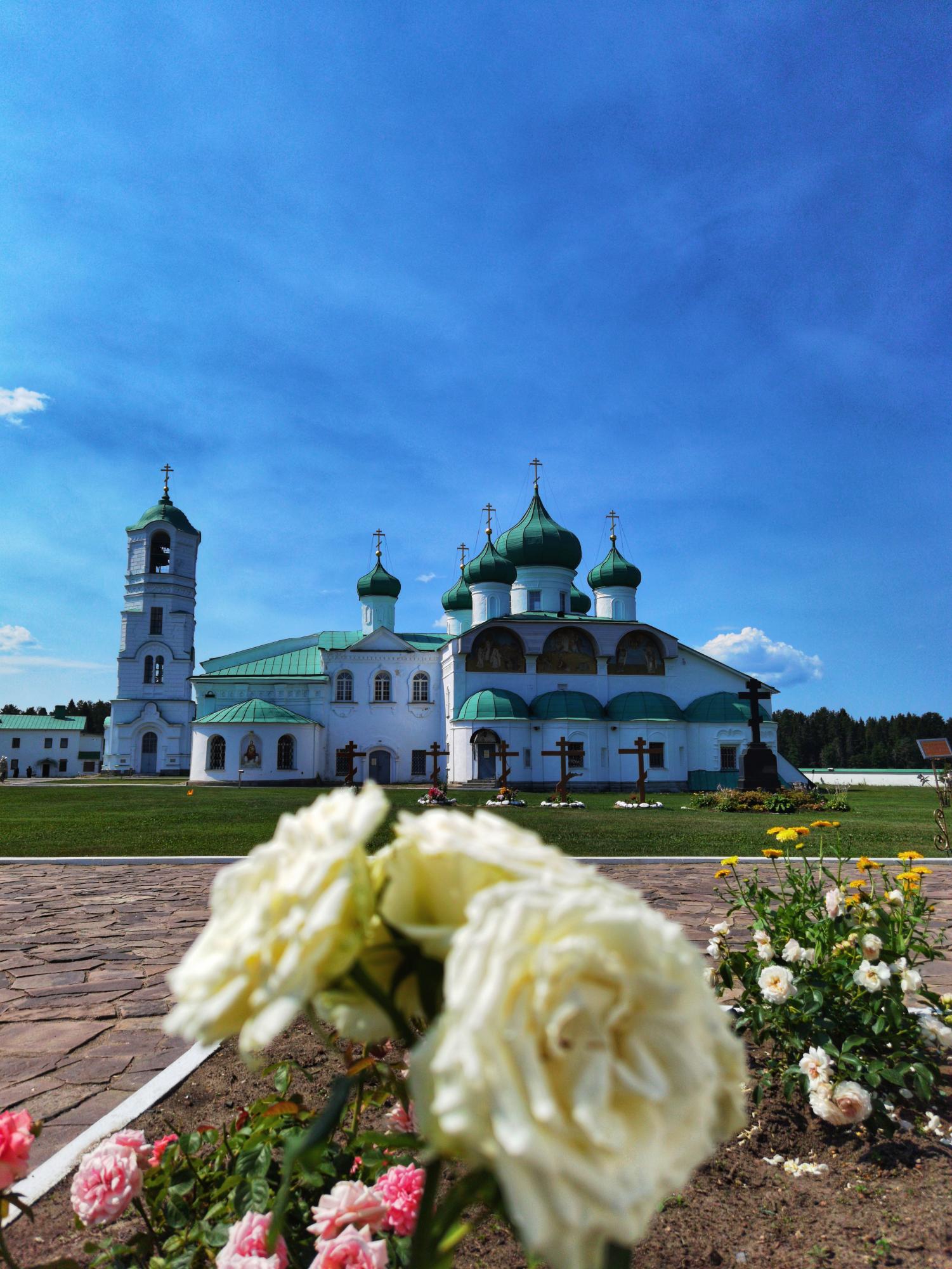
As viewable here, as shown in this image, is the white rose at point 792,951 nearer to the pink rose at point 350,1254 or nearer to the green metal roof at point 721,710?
the pink rose at point 350,1254

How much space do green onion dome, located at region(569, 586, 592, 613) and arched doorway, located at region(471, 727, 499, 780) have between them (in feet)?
41.3

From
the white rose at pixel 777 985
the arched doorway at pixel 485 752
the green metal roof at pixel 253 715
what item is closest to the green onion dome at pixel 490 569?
the arched doorway at pixel 485 752

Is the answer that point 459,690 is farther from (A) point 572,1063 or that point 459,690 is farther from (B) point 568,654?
(A) point 572,1063

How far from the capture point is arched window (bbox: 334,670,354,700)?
37.0 metres

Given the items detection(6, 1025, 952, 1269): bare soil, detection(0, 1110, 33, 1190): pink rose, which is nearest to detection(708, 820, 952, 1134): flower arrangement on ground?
detection(6, 1025, 952, 1269): bare soil

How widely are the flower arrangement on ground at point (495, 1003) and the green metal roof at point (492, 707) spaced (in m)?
29.7

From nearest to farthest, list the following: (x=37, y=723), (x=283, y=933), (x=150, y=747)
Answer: (x=283, y=933) → (x=150, y=747) → (x=37, y=723)

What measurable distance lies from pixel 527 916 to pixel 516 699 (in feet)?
102

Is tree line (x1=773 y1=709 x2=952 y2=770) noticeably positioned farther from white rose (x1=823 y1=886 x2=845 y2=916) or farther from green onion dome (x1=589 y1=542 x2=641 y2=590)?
white rose (x1=823 y1=886 x2=845 y2=916)

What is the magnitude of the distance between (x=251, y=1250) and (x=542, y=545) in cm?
3541

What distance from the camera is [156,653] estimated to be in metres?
43.1

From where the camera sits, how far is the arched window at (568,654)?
111ft

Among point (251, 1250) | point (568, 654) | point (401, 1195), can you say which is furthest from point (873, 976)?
point (568, 654)

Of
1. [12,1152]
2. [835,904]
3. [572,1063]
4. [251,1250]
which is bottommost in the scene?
[251,1250]
